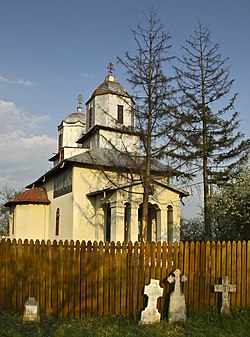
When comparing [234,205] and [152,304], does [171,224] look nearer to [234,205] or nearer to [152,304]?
[234,205]

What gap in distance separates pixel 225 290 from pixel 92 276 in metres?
3.04

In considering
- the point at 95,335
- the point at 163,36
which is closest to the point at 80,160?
the point at 163,36

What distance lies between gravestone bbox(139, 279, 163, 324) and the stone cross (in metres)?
1.38

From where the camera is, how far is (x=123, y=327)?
7.45 meters

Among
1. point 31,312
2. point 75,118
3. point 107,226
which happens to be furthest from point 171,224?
point 75,118

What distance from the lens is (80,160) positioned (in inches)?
862

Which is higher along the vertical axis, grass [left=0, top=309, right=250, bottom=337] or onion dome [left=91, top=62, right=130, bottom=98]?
onion dome [left=91, top=62, right=130, bottom=98]

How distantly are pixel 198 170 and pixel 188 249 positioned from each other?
11.3m

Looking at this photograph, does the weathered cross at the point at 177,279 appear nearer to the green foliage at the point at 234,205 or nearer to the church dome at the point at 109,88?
the green foliage at the point at 234,205

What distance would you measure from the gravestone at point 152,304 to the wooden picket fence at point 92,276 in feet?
0.80

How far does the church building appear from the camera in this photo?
17677 mm

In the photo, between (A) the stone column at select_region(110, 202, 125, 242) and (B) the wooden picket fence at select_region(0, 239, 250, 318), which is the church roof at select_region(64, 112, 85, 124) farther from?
(B) the wooden picket fence at select_region(0, 239, 250, 318)

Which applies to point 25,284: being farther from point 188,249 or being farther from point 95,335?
point 188,249

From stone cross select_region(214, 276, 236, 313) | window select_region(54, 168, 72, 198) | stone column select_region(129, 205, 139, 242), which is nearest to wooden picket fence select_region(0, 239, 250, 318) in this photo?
stone cross select_region(214, 276, 236, 313)
